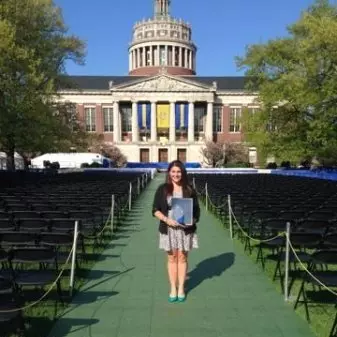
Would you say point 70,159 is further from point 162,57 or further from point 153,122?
point 162,57

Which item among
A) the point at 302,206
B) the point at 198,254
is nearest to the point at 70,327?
the point at 198,254

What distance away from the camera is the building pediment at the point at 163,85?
9072 cm

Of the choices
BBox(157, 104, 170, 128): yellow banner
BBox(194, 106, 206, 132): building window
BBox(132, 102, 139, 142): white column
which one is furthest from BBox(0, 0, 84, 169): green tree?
BBox(194, 106, 206, 132): building window

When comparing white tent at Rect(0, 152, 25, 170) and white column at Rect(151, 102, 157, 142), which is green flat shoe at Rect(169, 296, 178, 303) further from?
white column at Rect(151, 102, 157, 142)

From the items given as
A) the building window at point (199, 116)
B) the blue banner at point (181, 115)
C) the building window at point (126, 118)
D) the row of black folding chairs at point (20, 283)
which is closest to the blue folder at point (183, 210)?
the row of black folding chairs at point (20, 283)

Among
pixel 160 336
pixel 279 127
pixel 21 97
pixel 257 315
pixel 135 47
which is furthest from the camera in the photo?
pixel 135 47

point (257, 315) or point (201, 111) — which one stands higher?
point (201, 111)

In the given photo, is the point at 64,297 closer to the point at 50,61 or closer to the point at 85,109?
the point at 50,61

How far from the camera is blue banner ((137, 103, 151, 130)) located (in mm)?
91537

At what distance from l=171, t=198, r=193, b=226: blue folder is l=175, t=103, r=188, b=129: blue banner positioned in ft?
284

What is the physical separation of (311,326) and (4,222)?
588cm

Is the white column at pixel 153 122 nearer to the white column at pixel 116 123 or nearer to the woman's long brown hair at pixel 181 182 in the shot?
the white column at pixel 116 123

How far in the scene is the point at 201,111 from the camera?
9494 cm

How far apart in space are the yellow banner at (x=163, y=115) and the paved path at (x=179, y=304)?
270 ft
